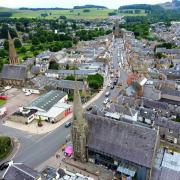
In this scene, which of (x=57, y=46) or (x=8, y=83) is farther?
(x=57, y=46)

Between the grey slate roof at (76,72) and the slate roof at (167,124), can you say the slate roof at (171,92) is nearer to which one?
the slate roof at (167,124)

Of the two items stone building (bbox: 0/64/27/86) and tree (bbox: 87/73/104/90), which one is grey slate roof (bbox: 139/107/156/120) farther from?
stone building (bbox: 0/64/27/86)

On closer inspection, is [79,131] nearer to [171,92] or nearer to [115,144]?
[115,144]

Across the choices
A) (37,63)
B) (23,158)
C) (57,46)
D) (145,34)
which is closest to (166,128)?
(23,158)

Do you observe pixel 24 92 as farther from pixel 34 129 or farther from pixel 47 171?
pixel 47 171

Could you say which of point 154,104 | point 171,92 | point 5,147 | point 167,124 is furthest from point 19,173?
point 171,92

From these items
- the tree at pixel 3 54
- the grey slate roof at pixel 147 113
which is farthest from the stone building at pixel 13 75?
the grey slate roof at pixel 147 113
